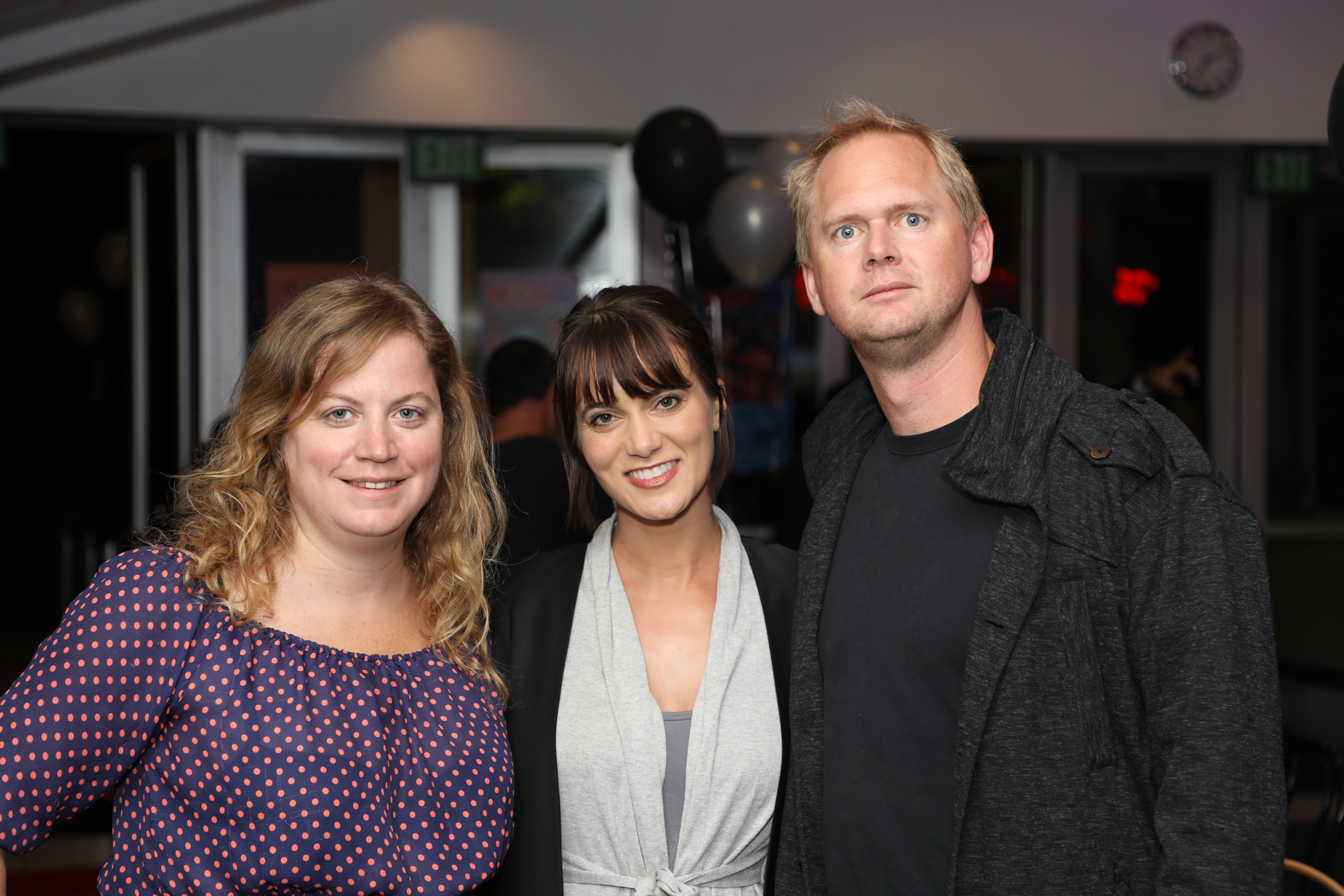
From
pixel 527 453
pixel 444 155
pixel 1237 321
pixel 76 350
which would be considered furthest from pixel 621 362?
pixel 76 350

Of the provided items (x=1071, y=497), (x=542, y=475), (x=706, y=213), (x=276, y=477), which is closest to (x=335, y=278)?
(x=276, y=477)

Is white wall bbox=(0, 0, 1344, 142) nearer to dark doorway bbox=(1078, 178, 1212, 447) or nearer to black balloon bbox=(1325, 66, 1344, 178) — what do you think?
dark doorway bbox=(1078, 178, 1212, 447)

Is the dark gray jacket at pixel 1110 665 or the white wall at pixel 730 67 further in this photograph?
the white wall at pixel 730 67

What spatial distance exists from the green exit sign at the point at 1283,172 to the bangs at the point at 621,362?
208 inches

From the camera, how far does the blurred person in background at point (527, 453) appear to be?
316 centimetres

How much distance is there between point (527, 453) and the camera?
3.32m

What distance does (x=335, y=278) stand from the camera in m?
1.85

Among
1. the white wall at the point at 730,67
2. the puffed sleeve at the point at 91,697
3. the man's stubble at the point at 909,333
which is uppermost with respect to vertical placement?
the white wall at the point at 730,67

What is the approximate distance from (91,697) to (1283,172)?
639cm

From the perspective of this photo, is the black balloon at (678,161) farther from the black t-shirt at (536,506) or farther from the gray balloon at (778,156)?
the black t-shirt at (536,506)

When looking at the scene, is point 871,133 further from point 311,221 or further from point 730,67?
point 311,221

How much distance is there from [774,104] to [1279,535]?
144 inches

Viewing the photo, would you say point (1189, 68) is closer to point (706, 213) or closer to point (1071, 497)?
point (706, 213)

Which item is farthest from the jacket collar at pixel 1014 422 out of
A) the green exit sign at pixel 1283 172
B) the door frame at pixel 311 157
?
the green exit sign at pixel 1283 172
